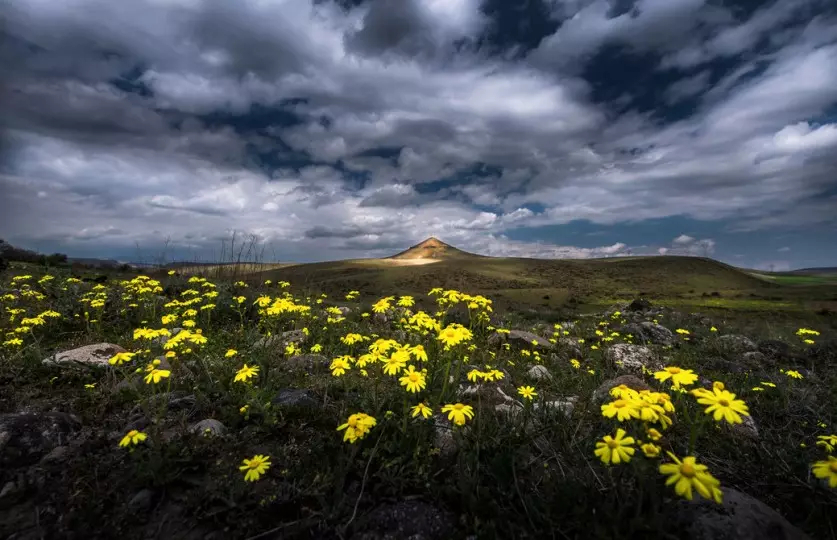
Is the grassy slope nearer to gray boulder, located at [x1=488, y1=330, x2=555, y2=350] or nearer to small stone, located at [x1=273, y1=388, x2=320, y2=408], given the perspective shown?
gray boulder, located at [x1=488, y1=330, x2=555, y2=350]

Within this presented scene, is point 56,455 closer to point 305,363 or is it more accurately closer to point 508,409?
point 305,363

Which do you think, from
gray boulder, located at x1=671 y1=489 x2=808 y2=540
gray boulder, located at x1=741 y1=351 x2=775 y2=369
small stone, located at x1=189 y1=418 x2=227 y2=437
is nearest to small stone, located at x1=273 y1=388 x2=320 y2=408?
small stone, located at x1=189 y1=418 x2=227 y2=437

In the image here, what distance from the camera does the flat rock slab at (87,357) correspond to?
215 inches

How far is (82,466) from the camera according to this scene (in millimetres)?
3092

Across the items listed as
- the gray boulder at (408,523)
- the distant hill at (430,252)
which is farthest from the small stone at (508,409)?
the distant hill at (430,252)

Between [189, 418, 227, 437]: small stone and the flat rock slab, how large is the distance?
296 cm

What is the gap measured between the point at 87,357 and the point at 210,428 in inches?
143

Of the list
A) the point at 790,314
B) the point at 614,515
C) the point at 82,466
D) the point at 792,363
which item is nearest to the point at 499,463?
the point at 614,515

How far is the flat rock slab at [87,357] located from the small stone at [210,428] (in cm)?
296

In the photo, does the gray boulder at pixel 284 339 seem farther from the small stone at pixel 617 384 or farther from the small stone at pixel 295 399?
the small stone at pixel 617 384

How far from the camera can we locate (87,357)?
5.75 m

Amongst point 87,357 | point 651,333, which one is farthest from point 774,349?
point 87,357

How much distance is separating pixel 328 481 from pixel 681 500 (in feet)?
8.46

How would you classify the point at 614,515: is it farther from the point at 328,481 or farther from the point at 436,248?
the point at 436,248
